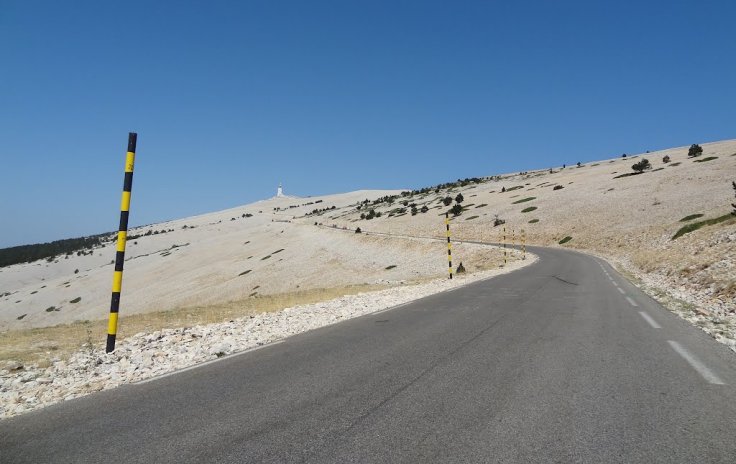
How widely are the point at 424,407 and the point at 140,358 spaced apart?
5.41 metres

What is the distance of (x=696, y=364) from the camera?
6770mm

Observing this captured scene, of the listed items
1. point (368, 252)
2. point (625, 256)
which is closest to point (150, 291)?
point (368, 252)

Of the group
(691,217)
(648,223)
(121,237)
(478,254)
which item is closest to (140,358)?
(121,237)

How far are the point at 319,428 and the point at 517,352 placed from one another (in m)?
4.09

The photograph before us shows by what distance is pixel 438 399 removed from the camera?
A: 5199 millimetres

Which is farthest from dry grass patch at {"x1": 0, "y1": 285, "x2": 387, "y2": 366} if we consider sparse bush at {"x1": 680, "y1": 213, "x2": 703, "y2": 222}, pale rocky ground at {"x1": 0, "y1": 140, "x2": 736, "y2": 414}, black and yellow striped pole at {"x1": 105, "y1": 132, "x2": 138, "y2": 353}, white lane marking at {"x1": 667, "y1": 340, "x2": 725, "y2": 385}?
sparse bush at {"x1": 680, "y1": 213, "x2": 703, "y2": 222}

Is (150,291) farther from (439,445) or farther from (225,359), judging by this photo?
(439,445)

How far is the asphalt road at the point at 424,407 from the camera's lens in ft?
13.1

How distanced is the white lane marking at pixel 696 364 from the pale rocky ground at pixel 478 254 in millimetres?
1256

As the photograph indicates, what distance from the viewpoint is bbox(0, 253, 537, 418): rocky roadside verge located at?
6.23 meters

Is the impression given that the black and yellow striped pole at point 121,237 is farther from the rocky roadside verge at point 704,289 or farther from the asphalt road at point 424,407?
the rocky roadside verge at point 704,289

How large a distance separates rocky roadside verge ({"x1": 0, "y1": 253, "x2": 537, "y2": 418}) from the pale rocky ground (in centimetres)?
14

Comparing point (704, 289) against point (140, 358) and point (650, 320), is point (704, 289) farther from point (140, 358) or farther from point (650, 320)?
point (140, 358)

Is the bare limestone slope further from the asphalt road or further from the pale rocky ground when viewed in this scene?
the asphalt road
